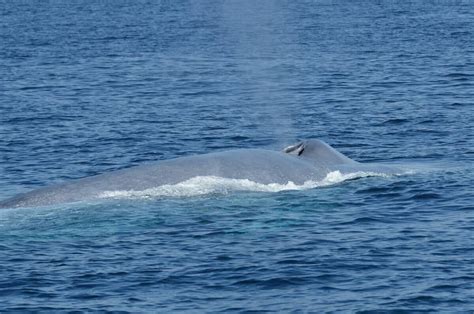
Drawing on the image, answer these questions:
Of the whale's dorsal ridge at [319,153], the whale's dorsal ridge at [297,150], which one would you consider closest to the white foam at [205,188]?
the whale's dorsal ridge at [319,153]

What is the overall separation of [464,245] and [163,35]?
90.0 m

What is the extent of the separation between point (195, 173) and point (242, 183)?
5.67ft

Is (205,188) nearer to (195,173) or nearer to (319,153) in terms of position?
(195,173)

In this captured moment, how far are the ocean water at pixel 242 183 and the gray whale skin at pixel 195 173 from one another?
57cm

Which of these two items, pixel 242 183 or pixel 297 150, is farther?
pixel 297 150

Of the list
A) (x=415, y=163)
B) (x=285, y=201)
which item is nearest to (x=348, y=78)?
(x=415, y=163)

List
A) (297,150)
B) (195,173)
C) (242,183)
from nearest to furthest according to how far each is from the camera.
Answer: (195,173) → (242,183) → (297,150)

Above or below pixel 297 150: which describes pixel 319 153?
below

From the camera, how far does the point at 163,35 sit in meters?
128

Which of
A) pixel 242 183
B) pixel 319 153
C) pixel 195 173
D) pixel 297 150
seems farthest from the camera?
pixel 297 150

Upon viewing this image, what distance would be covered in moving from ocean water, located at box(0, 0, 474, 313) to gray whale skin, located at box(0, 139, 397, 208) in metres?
0.57

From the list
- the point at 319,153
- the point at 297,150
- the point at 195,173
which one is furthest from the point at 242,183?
the point at 319,153

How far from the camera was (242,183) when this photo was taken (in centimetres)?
4706

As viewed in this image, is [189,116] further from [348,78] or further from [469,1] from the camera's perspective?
[469,1]
